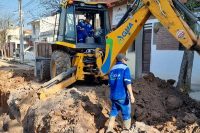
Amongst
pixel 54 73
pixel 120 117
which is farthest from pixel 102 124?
pixel 54 73

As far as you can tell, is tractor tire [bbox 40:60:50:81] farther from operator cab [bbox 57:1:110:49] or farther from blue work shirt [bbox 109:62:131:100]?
blue work shirt [bbox 109:62:131:100]

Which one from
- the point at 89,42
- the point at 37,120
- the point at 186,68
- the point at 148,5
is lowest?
the point at 37,120

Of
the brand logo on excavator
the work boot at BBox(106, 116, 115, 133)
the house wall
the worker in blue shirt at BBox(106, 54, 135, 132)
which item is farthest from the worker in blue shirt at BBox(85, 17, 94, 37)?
the house wall

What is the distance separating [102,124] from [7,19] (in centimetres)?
5266

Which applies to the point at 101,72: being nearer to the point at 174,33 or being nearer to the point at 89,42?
the point at 89,42

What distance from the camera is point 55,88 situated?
11.3 meters

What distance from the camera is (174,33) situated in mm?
7988

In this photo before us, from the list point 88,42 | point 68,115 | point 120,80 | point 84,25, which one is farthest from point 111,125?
point 84,25

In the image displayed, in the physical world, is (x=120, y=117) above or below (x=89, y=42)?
below

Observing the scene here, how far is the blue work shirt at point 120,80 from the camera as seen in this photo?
25.2 feet

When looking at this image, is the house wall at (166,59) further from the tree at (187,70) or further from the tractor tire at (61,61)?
the tractor tire at (61,61)

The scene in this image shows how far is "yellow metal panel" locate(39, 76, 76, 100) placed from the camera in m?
10.8

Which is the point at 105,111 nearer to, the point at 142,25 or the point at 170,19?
the point at 142,25

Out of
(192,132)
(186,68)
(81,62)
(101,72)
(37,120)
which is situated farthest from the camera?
(186,68)
